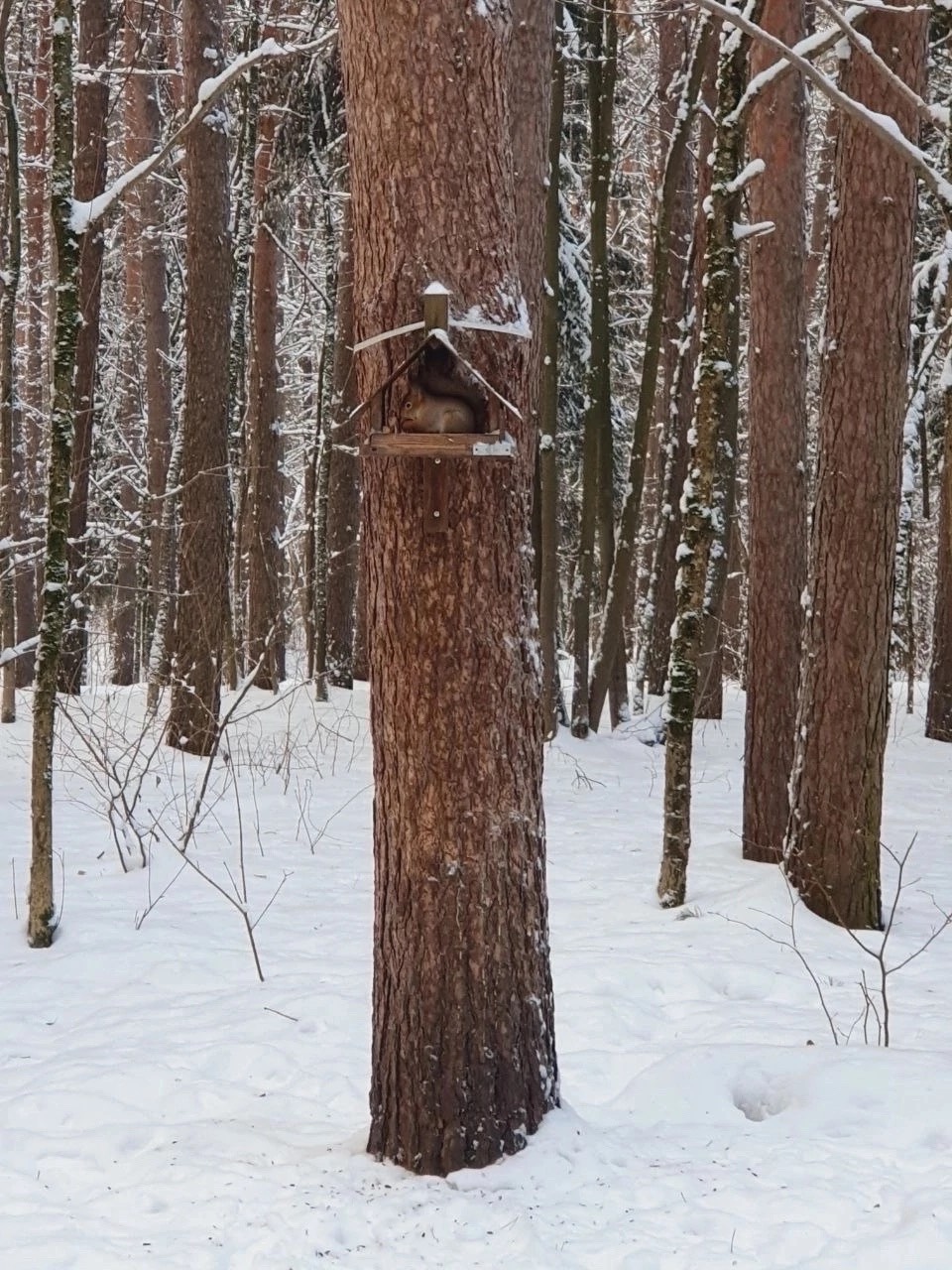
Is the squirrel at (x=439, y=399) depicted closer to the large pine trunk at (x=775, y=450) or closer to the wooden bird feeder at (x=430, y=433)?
the wooden bird feeder at (x=430, y=433)

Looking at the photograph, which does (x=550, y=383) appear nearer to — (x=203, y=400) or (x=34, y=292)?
(x=203, y=400)

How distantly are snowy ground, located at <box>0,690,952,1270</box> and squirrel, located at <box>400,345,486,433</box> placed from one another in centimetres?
188

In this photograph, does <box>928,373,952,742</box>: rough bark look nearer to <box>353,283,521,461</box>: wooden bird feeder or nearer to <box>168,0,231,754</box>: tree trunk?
<box>168,0,231,754</box>: tree trunk

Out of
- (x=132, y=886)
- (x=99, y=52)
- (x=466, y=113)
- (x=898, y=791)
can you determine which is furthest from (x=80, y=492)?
(x=466, y=113)

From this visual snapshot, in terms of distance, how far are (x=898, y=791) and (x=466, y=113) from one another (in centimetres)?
A: 780

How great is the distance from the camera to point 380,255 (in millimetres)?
2768

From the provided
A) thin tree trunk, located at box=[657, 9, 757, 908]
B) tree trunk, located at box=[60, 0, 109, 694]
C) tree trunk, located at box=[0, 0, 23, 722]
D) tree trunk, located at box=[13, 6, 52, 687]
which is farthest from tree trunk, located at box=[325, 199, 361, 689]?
thin tree trunk, located at box=[657, 9, 757, 908]

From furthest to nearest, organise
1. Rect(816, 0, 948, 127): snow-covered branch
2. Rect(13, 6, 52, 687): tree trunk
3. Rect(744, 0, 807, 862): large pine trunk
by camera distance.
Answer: Rect(13, 6, 52, 687): tree trunk, Rect(744, 0, 807, 862): large pine trunk, Rect(816, 0, 948, 127): snow-covered branch

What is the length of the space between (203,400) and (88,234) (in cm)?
169

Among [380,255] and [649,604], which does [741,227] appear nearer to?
[380,255]

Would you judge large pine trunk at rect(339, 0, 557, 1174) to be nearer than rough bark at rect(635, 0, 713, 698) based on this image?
Yes

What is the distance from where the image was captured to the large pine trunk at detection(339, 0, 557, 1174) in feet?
8.90

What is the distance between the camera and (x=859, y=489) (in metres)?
5.45

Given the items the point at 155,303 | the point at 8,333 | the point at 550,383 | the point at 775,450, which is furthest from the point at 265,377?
the point at 775,450
